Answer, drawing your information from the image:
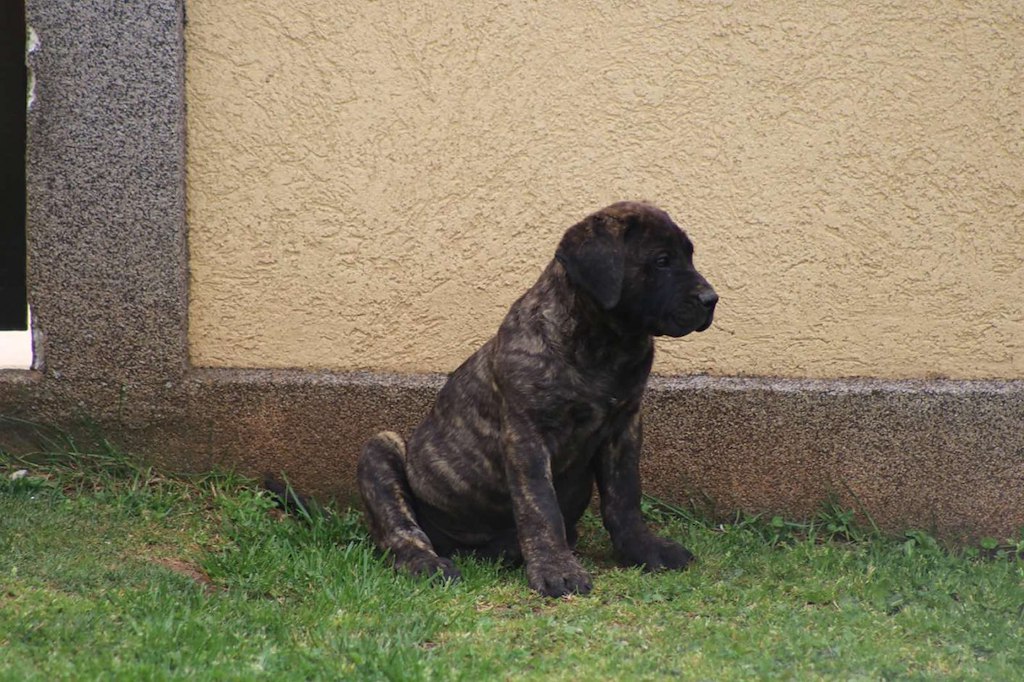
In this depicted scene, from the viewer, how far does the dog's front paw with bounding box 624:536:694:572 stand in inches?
180

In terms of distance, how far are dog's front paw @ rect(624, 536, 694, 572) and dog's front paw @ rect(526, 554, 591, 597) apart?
0.36 metres

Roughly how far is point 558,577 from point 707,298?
1149mm

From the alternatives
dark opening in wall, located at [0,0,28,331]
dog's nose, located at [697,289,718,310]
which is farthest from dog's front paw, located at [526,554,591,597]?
dark opening in wall, located at [0,0,28,331]

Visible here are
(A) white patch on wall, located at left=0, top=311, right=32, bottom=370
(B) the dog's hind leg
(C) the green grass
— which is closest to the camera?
(C) the green grass

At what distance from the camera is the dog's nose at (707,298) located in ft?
14.0

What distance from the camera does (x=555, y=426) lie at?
4488 millimetres

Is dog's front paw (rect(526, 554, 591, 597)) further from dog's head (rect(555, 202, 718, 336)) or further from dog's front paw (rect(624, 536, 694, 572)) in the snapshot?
dog's head (rect(555, 202, 718, 336))

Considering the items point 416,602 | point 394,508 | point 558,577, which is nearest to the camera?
point 416,602

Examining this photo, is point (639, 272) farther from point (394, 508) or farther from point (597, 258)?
point (394, 508)

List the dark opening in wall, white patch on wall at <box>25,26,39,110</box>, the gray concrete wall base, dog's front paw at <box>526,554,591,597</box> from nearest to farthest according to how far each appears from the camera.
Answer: dog's front paw at <box>526,554,591,597</box>
the gray concrete wall base
white patch on wall at <box>25,26,39,110</box>
the dark opening in wall

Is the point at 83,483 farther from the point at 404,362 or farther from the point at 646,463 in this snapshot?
the point at 646,463

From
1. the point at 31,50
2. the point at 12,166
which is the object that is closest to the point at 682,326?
the point at 31,50

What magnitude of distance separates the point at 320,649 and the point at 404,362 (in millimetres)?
2042

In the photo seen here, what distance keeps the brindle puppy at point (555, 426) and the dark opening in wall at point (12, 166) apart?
7.52ft
